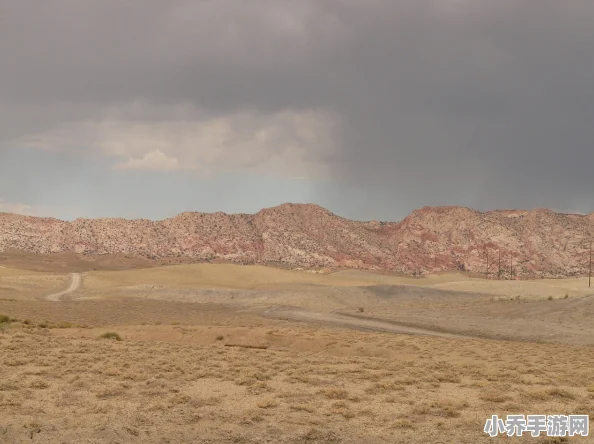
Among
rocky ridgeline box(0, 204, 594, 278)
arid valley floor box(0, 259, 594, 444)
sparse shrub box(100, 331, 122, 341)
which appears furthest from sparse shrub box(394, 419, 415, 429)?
rocky ridgeline box(0, 204, 594, 278)

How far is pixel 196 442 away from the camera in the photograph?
13742 mm

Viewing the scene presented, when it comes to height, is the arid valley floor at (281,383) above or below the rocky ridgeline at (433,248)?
below

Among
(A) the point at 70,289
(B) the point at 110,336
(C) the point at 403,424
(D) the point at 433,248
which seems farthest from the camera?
(D) the point at 433,248

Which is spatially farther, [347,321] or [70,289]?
[70,289]

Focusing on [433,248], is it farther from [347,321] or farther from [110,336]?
[110,336]

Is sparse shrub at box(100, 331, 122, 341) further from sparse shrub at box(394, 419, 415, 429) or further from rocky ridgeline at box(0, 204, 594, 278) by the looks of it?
rocky ridgeline at box(0, 204, 594, 278)

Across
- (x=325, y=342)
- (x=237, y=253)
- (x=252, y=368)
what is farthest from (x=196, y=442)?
(x=237, y=253)

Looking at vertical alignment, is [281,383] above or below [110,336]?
above

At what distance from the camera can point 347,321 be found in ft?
168

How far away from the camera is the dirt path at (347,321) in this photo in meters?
44.8

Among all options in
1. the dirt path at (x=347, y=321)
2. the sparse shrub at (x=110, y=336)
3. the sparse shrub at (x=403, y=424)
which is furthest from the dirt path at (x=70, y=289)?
the sparse shrub at (x=403, y=424)

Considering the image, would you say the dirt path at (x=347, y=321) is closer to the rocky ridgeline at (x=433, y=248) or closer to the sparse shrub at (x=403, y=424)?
the sparse shrub at (x=403, y=424)

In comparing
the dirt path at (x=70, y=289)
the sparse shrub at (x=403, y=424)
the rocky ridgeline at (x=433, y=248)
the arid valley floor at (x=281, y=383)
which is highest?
the rocky ridgeline at (x=433, y=248)

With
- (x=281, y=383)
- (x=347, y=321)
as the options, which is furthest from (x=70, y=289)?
(x=281, y=383)
